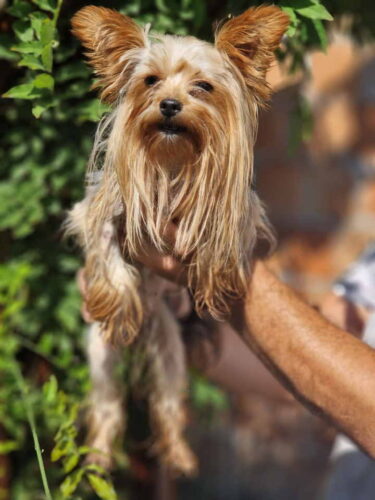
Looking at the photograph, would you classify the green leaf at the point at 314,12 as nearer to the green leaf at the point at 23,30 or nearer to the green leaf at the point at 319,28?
the green leaf at the point at 319,28

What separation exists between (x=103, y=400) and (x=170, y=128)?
57cm

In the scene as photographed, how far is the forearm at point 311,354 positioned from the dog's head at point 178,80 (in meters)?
0.22

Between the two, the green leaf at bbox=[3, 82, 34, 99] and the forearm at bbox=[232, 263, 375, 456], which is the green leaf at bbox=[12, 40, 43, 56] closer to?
the green leaf at bbox=[3, 82, 34, 99]

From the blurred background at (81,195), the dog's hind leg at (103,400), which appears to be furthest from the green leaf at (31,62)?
the dog's hind leg at (103,400)

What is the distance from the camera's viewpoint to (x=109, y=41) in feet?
2.72

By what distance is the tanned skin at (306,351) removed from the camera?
3.05 ft

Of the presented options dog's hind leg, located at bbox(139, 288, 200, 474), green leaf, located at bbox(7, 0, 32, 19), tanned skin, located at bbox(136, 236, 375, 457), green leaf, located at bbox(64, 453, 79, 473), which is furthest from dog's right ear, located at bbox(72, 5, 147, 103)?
dog's hind leg, located at bbox(139, 288, 200, 474)

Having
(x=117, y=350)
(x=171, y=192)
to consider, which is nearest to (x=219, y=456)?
(x=117, y=350)

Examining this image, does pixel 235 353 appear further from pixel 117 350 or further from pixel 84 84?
pixel 84 84

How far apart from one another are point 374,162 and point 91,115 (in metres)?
1.08

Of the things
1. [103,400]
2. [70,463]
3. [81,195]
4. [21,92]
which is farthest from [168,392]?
[21,92]

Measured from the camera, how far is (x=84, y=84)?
101 cm

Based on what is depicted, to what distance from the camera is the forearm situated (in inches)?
36.6

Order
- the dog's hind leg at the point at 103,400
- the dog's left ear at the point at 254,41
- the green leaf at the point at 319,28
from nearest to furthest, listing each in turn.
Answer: the dog's left ear at the point at 254,41
the green leaf at the point at 319,28
the dog's hind leg at the point at 103,400
